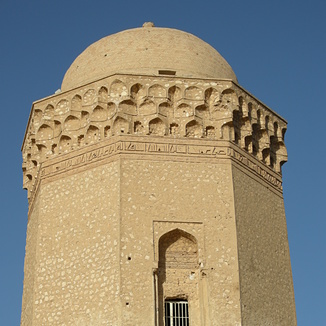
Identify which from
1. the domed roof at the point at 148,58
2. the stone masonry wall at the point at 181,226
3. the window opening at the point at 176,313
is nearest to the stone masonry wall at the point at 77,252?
the stone masonry wall at the point at 181,226

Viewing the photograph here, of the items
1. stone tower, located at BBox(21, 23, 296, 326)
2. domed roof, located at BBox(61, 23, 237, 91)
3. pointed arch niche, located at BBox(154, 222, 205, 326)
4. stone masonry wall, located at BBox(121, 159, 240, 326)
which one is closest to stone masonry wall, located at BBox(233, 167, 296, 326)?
stone tower, located at BBox(21, 23, 296, 326)

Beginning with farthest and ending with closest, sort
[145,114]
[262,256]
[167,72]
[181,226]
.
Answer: [167,72]
[145,114]
[262,256]
[181,226]

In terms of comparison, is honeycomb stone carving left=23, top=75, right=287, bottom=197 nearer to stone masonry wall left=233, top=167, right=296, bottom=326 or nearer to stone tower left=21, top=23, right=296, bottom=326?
stone tower left=21, top=23, right=296, bottom=326

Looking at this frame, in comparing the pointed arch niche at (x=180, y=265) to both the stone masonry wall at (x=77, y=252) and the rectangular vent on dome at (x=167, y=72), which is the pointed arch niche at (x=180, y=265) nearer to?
the stone masonry wall at (x=77, y=252)

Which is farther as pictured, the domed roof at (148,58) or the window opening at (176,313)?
the domed roof at (148,58)

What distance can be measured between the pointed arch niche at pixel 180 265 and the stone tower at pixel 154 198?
0.01m

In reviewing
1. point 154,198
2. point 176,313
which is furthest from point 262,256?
point 154,198

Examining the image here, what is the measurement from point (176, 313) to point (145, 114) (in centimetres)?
286

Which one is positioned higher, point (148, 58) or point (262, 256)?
point (148, 58)

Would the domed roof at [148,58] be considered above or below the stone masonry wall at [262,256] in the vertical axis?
above

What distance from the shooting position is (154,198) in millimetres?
10281

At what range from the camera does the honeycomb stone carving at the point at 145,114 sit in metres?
10.8

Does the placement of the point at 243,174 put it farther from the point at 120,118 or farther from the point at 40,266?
the point at 40,266

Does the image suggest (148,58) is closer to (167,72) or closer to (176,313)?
(167,72)
